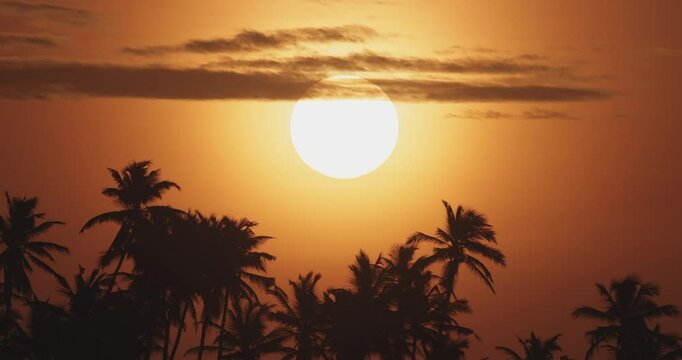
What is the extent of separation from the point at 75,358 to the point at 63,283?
21.4 ft

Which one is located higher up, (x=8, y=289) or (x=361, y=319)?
(x=8, y=289)

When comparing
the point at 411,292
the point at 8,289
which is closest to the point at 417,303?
the point at 411,292

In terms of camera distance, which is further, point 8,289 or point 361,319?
point 8,289

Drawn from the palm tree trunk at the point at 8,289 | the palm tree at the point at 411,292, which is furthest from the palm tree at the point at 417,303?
the palm tree trunk at the point at 8,289

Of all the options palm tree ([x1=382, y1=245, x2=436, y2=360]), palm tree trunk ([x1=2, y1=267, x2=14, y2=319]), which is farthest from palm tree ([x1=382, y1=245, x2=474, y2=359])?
palm tree trunk ([x1=2, y1=267, x2=14, y2=319])

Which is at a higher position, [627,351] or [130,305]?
[627,351]

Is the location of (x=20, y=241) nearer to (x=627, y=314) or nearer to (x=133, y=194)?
(x=133, y=194)

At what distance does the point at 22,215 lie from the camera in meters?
78.8

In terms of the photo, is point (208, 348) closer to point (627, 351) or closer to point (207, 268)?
point (207, 268)

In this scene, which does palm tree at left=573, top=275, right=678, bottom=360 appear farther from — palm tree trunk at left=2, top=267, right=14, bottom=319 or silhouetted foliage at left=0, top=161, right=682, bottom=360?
palm tree trunk at left=2, top=267, right=14, bottom=319

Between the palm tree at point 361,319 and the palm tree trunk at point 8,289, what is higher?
the palm tree trunk at point 8,289

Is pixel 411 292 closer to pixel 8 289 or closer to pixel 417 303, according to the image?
pixel 417 303

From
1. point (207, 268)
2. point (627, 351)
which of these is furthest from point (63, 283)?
point (627, 351)

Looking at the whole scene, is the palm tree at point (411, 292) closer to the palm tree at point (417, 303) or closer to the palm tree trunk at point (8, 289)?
the palm tree at point (417, 303)
